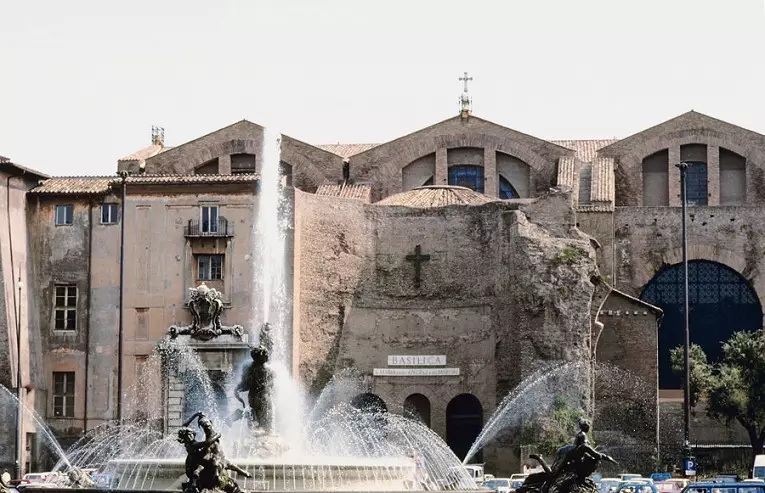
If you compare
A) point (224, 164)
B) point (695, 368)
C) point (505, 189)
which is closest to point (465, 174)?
point (505, 189)

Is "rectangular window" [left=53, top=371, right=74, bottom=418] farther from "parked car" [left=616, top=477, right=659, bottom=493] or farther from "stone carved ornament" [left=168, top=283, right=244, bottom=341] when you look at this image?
"parked car" [left=616, top=477, right=659, bottom=493]

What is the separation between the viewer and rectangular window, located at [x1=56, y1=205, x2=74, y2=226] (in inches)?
2574

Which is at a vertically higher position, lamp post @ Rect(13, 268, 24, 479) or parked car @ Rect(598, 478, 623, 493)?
lamp post @ Rect(13, 268, 24, 479)

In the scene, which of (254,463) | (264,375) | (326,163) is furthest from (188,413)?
(254,463)

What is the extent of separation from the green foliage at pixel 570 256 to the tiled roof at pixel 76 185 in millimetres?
15170

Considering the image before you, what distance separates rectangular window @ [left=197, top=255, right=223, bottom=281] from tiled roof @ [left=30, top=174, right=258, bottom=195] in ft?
8.63

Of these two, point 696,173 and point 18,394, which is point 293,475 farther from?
point 696,173

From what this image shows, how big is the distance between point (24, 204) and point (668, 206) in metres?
23.1

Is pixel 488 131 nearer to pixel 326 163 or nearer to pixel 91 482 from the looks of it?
pixel 326 163

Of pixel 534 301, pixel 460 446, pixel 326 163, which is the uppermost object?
pixel 326 163

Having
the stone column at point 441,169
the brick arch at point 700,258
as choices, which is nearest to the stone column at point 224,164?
the stone column at point 441,169

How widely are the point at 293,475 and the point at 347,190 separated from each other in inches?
1570

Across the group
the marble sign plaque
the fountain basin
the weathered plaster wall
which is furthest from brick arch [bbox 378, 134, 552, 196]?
the fountain basin

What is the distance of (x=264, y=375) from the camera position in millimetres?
37344
